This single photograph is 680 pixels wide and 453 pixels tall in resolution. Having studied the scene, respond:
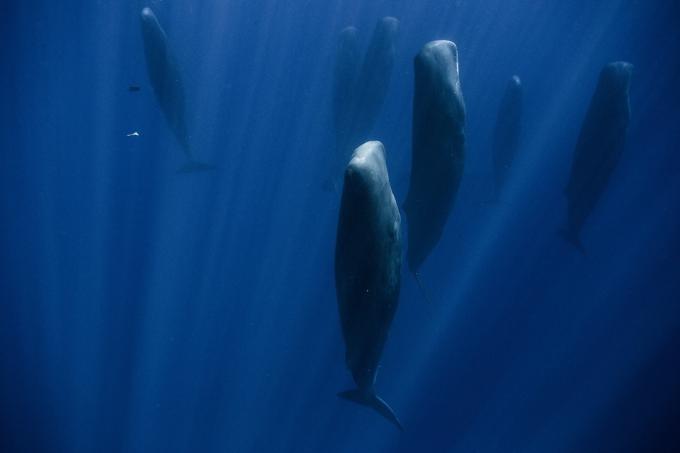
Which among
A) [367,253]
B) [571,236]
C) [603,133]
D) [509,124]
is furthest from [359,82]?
[367,253]

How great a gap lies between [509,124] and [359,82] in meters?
2.29

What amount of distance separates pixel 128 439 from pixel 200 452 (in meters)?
1.68

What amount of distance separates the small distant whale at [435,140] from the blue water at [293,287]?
2806 mm

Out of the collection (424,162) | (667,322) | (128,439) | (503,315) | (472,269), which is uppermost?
(424,162)

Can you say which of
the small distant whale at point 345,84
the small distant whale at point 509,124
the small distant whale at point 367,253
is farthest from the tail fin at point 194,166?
the small distant whale at point 367,253

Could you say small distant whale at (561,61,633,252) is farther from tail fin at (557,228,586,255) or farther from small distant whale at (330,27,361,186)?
small distant whale at (330,27,361,186)

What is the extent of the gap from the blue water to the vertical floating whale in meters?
1.36

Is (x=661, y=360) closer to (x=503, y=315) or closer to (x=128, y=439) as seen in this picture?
(x=503, y=315)

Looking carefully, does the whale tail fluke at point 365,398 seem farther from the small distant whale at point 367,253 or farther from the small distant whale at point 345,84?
the small distant whale at point 345,84

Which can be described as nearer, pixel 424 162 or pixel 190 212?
pixel 424 162

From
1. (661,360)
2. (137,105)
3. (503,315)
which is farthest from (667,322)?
(137,105)

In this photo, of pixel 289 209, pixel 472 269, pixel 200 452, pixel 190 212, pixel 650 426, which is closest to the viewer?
pixel 650 426

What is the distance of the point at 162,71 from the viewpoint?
5.60 metres

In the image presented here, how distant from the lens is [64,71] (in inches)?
826
